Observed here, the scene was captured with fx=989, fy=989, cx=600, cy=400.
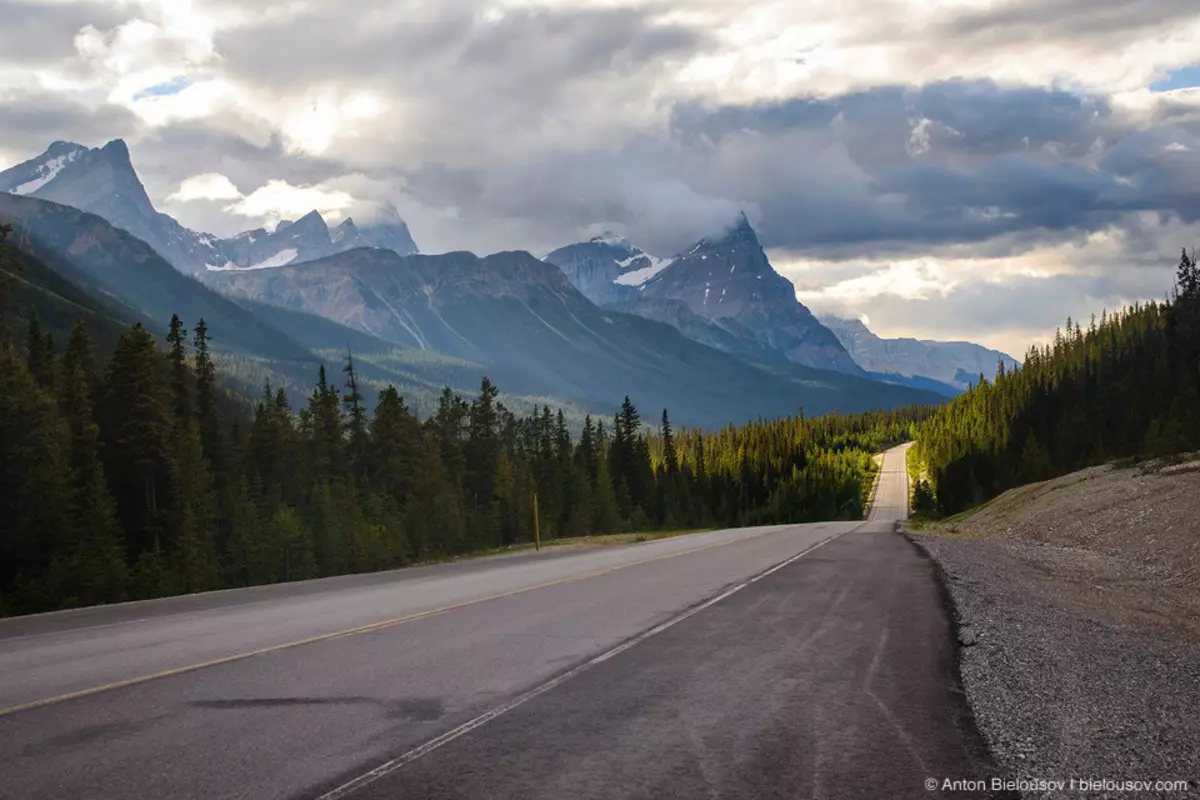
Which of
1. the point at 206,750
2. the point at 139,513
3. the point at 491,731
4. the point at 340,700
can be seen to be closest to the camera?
the point at 206,750

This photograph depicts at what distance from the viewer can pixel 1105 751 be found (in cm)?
779

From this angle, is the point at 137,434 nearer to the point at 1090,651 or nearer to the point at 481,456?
the point at 481,456

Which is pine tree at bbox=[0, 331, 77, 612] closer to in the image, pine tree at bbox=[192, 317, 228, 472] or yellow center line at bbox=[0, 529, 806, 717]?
pine tree at bbox=[192, 317, 228, 472]

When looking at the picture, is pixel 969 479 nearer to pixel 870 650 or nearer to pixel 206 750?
pixel 870 650

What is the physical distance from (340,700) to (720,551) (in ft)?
82.1

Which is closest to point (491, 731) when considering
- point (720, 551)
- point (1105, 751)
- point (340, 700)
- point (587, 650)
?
point (340, 700)

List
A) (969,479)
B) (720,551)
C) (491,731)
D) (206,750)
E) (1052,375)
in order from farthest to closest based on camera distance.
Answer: (1052,375) → (969,479) → (720,551) → (491,731) → (206,750)

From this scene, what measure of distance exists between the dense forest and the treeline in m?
18.1

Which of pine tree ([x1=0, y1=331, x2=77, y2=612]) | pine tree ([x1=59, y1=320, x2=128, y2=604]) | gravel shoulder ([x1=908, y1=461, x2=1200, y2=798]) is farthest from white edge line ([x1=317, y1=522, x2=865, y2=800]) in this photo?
pine tree ([x1=59, y1=320, x2=128, y2=604])

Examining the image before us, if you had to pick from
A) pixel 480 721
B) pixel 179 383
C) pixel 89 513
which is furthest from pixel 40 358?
pixel 480 721

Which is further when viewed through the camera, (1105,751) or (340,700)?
(340,700)

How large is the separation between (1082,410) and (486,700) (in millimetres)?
123651

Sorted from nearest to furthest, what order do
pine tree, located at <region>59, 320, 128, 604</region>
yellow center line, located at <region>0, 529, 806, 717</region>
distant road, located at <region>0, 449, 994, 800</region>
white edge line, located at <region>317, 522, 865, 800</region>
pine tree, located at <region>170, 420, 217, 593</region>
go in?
white edge line, located at <region>317, 522, 865, 800</region> → distant road, located at <region>0, 449, 994, 800</region> → yellow center line, located at <region>0, 529, 806, 717</region> → pine tree, located at <region>59, 320, 128, 604</region> → pine tree, located at <region>170, 420, 217, 593</region>

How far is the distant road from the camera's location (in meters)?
6.99
